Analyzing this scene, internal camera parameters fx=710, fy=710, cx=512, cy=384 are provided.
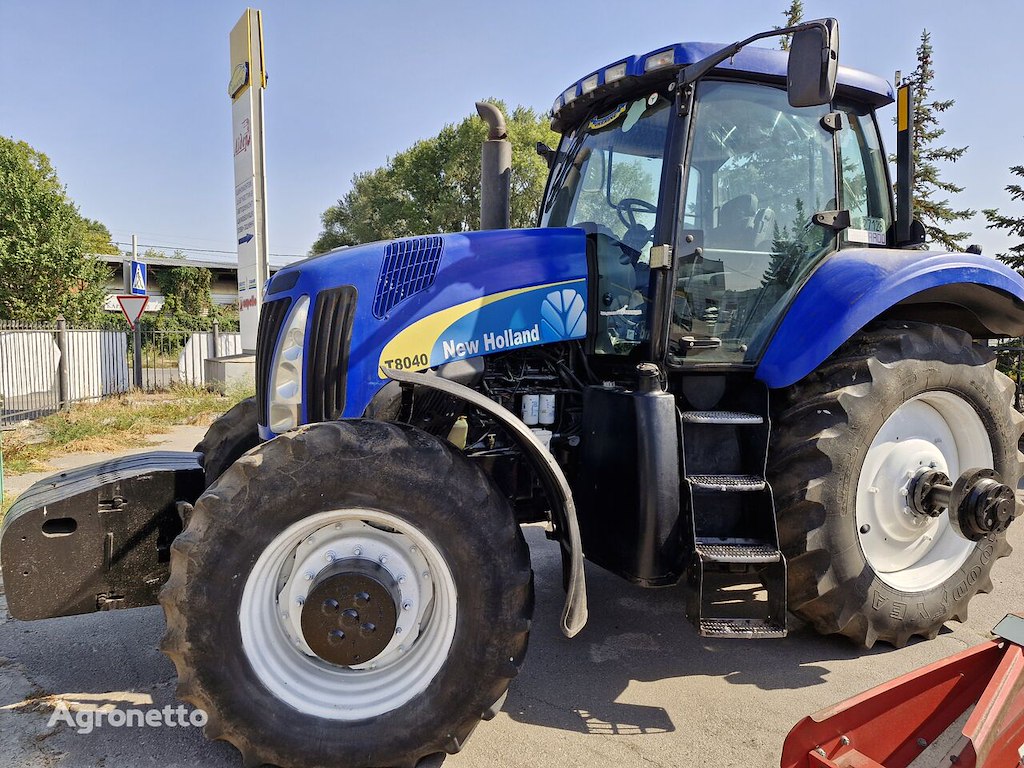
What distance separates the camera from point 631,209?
138 inches

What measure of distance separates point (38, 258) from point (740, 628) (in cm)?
1799

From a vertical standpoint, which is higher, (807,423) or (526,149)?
(526,149)

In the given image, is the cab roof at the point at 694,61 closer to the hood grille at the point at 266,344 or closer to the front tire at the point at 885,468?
the front tire at the point at 885,468

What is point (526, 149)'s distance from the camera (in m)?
25.8

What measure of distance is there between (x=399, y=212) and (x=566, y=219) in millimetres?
26028

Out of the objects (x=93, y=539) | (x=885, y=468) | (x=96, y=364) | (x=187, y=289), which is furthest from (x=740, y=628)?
(x=187, y=289)

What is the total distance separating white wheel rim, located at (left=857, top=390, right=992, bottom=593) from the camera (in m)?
3.37

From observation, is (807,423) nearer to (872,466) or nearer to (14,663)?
(872,466)

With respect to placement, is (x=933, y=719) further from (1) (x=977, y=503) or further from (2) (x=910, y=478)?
(2) (x=910, y=478)

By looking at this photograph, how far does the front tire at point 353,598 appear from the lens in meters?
2.30

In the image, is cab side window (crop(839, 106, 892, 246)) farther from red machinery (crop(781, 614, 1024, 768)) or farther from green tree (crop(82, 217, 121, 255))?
green tree (crop(82, 217, 121, 255))

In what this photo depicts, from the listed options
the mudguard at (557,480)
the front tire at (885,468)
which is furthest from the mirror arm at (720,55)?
the mudguard at (557,480)

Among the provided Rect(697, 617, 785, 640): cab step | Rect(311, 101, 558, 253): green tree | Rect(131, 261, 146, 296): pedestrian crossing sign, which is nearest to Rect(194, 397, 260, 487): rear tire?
Rect(697, 617, 785, 640): cab step

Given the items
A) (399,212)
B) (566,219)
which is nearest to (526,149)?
(399,212)
